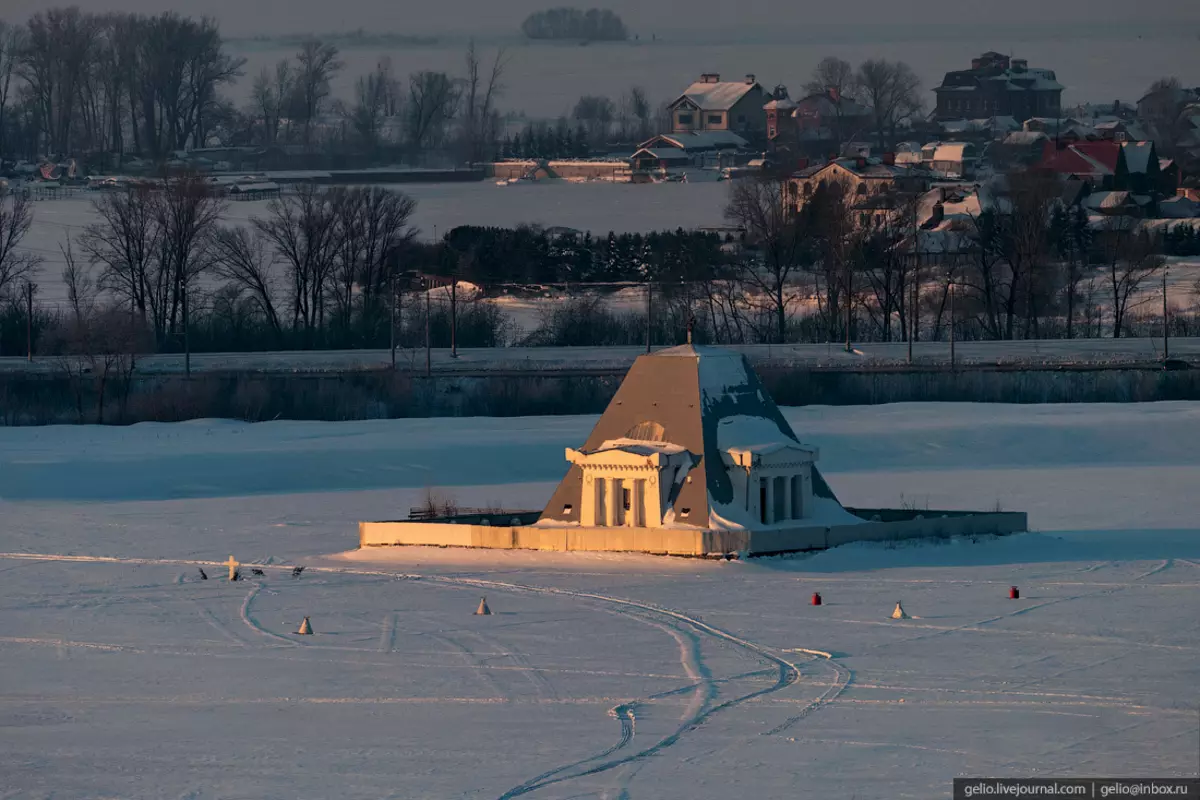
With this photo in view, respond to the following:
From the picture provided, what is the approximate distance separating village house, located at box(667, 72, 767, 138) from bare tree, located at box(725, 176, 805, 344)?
47.1m

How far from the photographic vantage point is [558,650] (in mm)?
29359

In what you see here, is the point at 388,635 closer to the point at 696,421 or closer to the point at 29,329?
the point at 696,421

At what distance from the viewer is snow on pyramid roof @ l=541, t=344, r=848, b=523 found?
118 feet

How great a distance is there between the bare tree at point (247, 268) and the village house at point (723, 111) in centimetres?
7151

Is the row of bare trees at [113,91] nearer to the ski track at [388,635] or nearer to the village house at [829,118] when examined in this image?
the village house at [829,118]

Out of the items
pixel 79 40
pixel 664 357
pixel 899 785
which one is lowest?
pixel 899 785

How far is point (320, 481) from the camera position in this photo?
152ft

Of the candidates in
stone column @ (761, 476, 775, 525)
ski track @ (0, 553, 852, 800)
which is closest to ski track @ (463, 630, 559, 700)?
ski track @ (0, 553, 852, 800)

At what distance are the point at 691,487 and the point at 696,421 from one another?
1040mm

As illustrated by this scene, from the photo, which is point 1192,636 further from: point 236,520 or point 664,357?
point 236,520

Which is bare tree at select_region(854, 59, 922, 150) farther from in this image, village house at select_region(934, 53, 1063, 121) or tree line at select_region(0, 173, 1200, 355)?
tree line at select_region(0, 173, 1200, 355)

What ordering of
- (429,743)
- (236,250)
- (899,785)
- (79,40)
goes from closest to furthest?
(899,785)
(429,743)
(236,250)
(79,40)

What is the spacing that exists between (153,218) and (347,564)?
47.6 metres

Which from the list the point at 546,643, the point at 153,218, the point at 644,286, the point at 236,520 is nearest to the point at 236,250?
the point at 153,218
